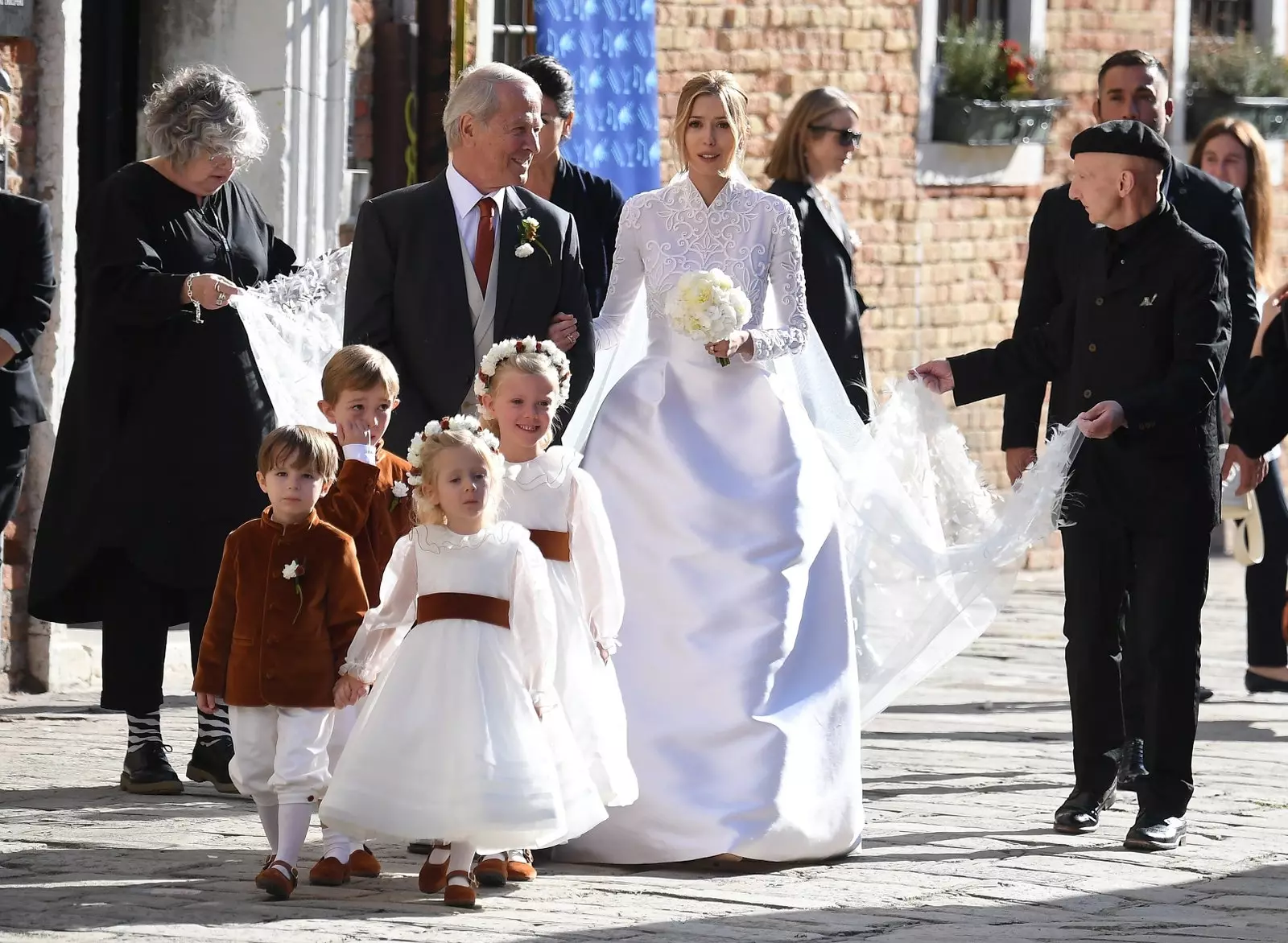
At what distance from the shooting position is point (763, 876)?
20.5 feet

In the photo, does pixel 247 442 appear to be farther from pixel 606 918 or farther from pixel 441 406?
pixel 606 918

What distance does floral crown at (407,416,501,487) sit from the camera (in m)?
5.72

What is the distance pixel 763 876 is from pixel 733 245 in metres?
1.83

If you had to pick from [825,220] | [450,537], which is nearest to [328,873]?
[450,537]

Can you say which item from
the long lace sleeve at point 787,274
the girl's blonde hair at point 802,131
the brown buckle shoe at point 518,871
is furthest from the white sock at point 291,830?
the girl's blonde hair at point 802,131

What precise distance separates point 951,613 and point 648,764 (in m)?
1.35

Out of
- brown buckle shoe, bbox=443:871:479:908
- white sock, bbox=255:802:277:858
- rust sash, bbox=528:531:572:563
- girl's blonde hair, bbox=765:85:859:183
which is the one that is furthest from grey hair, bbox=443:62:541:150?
girl's blonde hair, bbox=765:85:859:183

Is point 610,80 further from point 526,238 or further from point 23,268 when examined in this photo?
point 526,238

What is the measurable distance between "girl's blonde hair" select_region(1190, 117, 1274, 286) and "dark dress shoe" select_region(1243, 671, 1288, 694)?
1667 mm

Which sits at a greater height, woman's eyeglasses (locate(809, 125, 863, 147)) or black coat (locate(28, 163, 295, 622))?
woman's eyeglasses (locate(809, 125, 863, 147))

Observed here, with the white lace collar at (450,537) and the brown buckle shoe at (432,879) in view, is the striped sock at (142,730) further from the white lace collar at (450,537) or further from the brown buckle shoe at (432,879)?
the white lace collar at (450,537)

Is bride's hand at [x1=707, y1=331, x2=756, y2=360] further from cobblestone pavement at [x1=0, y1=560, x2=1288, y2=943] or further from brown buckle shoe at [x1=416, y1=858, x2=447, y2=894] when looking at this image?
brown buckle shoe at [x1=416, y1=858, x2=447, y2=894]

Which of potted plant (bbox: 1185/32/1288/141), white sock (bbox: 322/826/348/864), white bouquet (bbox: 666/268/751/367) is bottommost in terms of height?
white sock (bbox: 322/826/348/864)

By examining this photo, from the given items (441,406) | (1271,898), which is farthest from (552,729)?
(1271,898)
